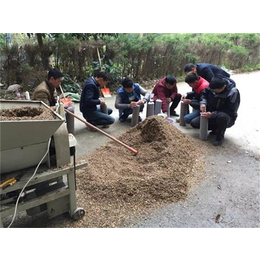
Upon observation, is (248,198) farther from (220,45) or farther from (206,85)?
(220,45)

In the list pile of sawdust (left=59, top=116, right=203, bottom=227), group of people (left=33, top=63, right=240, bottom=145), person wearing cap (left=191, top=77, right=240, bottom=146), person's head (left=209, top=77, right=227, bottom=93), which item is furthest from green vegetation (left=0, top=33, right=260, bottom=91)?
person's head (left=209, top=77, right=227, bottom=93)

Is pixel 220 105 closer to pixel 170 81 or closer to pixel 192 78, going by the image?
pixel 192 78

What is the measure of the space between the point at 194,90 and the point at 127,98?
1.30 metres

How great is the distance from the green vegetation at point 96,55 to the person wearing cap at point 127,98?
2.72 metres

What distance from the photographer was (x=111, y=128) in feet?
14.9

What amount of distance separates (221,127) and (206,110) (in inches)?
18.8

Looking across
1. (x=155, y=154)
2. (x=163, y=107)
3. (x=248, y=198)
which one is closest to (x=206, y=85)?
(x=163, y=107)

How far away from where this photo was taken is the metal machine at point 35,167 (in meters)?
1.71

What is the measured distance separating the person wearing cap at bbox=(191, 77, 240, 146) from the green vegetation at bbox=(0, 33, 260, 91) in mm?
4327

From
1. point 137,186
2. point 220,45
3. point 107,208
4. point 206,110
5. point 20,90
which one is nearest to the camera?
point 107,208

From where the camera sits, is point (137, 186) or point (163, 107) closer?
point (137, 186)

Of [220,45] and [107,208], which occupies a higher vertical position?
[220,45]

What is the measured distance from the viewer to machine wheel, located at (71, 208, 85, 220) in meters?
2.17

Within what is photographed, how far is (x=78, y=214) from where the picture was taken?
2.19 meters
